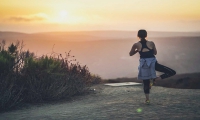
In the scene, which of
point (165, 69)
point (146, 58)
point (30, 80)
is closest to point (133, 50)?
point (146, 58)

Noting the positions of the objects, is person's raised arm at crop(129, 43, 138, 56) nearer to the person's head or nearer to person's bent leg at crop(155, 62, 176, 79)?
the person's head

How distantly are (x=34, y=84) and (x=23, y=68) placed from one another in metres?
0.78

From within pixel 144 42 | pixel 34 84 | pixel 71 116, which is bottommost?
pixel 71 116

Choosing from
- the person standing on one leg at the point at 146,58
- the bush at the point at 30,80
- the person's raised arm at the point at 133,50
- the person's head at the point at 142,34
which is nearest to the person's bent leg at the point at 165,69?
the person standing on one leg at the point at 146,58

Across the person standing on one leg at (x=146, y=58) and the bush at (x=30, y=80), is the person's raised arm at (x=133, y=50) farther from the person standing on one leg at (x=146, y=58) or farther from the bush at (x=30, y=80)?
the bush at (x=30, y=80)

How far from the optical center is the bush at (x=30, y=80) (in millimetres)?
10484

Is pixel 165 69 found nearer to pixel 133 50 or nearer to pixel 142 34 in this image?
pixel 133 50

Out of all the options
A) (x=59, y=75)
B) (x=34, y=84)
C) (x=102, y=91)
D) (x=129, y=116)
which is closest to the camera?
(x=129, y=116)

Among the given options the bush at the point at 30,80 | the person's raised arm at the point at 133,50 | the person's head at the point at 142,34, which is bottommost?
the bush at the point at 30,80

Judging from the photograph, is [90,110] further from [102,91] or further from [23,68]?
[102,91]

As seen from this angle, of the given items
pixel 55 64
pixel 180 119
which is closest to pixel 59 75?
pixel 55 64

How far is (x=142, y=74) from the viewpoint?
8703 mm

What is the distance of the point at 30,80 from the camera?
10.9m

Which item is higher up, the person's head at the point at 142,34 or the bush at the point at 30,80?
the person's head at the point at 142,34
